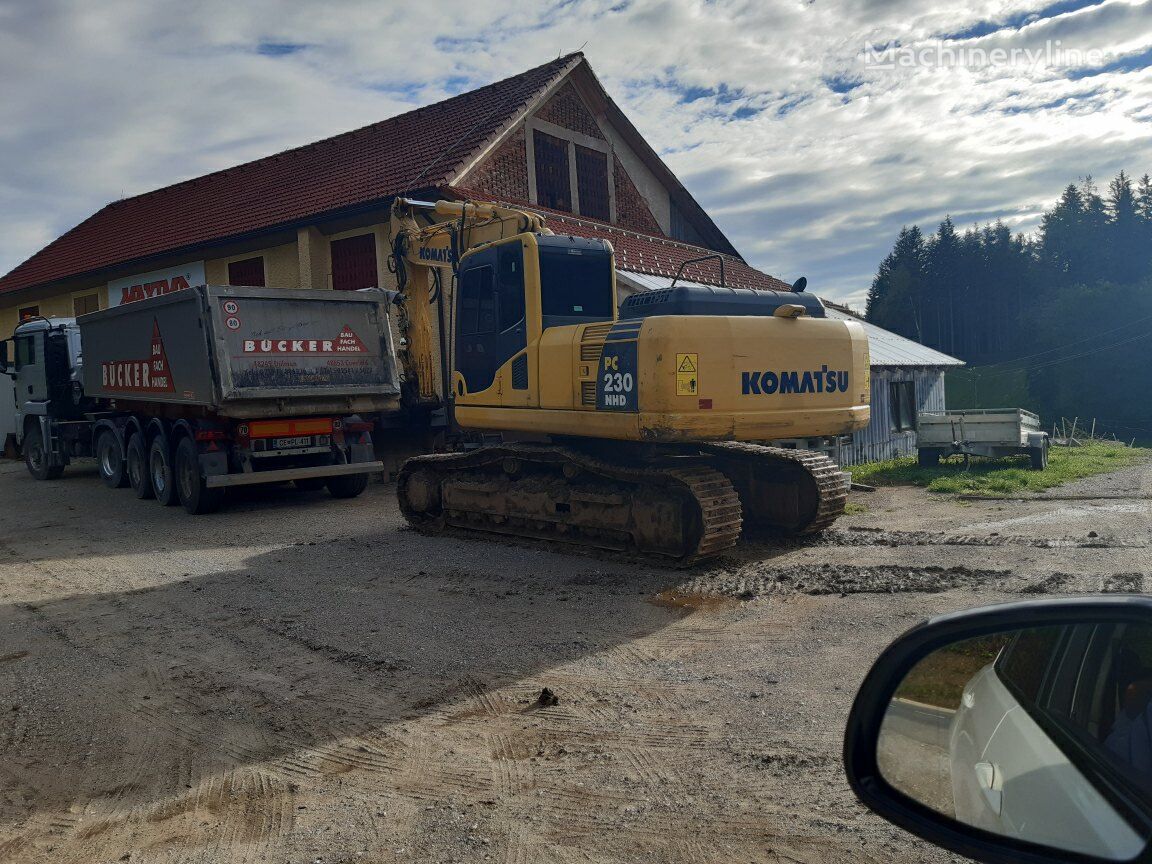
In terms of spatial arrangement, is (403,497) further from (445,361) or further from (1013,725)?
(1013,725)

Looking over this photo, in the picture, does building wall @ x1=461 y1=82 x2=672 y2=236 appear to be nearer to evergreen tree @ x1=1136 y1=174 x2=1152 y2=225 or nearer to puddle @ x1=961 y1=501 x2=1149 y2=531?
puddle @ x1=961 y1=501 x2=1149 y2=531

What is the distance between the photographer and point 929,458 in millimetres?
18125

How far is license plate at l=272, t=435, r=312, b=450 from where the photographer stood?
12289 millimetres

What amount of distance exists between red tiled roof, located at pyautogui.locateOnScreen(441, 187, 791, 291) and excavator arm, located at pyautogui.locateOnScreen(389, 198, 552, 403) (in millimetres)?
3430

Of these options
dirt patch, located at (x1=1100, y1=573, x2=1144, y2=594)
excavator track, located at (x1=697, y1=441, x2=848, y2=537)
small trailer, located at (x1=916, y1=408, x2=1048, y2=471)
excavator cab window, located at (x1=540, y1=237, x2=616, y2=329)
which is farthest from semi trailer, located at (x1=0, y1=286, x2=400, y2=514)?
small trailer, located at (x1=916, y1=408, x2=1048, y2=471)

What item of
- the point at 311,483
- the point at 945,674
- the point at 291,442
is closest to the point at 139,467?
the point at 311,483

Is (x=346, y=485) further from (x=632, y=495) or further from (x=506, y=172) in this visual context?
(x=506, y=172)

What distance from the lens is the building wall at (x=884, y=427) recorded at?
19.2m

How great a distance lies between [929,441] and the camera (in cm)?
1802

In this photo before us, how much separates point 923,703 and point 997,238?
84084 mm

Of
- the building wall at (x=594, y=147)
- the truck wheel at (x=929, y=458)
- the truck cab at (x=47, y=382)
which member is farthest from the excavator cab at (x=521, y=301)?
the truck wheel at (x=929, y=458)

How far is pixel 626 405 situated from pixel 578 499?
125 cm

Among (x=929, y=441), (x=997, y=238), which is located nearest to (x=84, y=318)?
(x=929, y=441)

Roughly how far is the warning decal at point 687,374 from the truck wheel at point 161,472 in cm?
829
